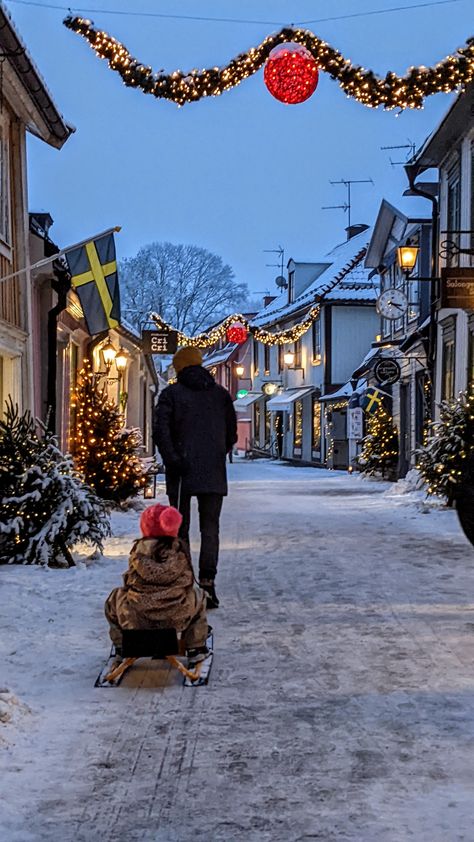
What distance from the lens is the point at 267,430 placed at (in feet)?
170

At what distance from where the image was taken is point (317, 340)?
130 ft

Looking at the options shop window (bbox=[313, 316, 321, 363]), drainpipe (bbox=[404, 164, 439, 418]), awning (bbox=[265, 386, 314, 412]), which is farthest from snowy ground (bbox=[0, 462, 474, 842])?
awning (bbox=[265, 386, 314, 412])

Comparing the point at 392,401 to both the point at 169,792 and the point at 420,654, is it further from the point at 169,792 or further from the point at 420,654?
the point at 169,792

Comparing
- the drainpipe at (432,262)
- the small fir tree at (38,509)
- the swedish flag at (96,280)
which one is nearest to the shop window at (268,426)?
the drainpipe at (432,262)

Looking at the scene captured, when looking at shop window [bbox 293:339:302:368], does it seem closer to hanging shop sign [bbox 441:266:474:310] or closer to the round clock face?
the round clock face

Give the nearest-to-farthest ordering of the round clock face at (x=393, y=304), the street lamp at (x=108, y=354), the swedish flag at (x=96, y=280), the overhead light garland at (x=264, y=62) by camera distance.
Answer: the overhead light garland at (x=264, y=62) < the swedish flag at (x=96, y=280) < the street lamp at (x=108, y=354) < the round clock face at (x=393, y=304)

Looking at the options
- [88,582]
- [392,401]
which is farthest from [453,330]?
[88,582]

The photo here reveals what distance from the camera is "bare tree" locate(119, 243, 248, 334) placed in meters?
57.2

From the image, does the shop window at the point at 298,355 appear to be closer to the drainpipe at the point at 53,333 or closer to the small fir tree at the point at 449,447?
the small fir tree at the point at 449,447

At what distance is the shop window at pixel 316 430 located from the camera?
130 feet

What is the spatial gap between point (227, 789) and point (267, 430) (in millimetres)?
48151

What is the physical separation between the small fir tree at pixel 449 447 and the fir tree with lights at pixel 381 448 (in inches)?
358

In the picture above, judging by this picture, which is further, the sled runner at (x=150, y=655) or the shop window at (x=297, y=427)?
the shop window at (x=297, y=427)

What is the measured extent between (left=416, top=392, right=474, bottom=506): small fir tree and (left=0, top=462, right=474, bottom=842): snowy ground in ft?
Result: 21.1
